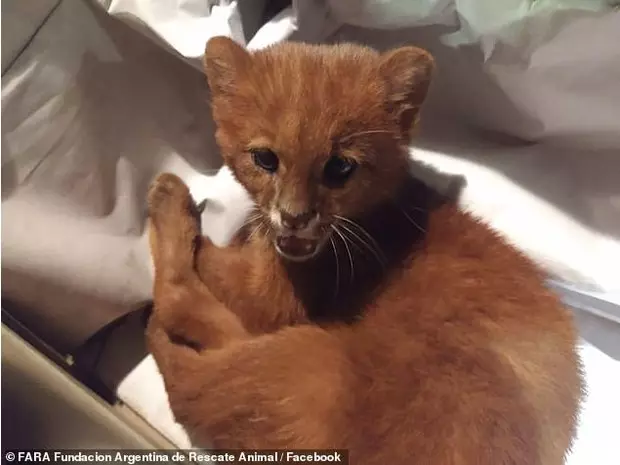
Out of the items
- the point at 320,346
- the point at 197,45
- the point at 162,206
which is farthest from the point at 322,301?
the point at 197,45

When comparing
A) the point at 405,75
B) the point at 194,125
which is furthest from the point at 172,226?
the point at 405,75

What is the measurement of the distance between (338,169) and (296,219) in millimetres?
83

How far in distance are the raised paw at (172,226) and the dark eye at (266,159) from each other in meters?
0.23

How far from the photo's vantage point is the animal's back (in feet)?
3.03

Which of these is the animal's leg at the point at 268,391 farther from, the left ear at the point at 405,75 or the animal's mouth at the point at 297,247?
the left ear at the point at 405,75

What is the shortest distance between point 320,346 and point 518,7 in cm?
48

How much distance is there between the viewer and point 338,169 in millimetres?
971

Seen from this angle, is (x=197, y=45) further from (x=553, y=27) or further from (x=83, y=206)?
(x=553, y=27)

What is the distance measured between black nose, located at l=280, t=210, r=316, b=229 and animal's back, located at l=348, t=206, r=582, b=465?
0.56 feet

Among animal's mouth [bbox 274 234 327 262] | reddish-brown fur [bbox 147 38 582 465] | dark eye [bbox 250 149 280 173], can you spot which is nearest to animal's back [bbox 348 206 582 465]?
reddish-brown fur [bbox 147 38 582 465]

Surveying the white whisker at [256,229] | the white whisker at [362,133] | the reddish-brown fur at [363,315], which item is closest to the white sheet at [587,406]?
the reddish-brown fur at [363,315]

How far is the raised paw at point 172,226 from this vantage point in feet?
3.77

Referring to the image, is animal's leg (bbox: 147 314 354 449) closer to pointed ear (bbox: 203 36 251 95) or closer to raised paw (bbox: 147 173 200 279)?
raised paw (bbox: 147 173 200 279)

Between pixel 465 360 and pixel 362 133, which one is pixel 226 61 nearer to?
pixel 362 133
